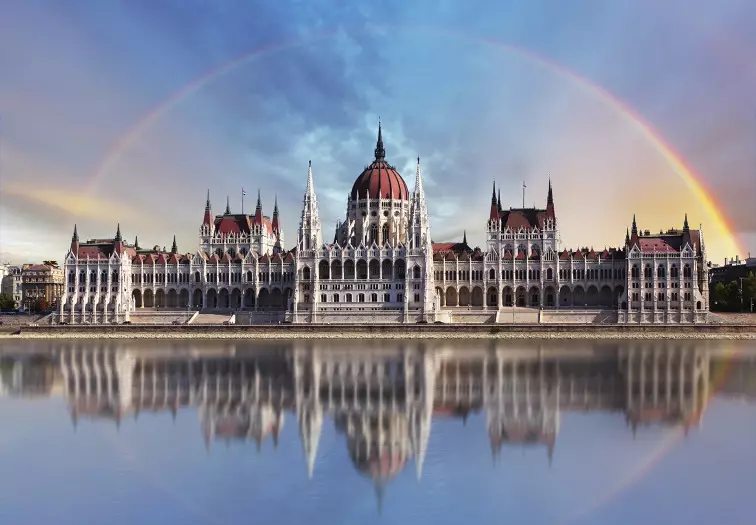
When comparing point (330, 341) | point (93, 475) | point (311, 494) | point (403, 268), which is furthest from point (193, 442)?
point (403, 268)

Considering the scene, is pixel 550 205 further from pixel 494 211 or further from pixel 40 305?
pixel 40 305

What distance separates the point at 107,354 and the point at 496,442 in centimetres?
5036

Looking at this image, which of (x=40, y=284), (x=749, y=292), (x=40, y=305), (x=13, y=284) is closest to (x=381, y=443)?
(x=749, y=292)

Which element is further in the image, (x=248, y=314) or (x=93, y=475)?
(x=248, y=314)

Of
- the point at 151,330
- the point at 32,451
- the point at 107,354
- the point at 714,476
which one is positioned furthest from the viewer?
the point at 151,330

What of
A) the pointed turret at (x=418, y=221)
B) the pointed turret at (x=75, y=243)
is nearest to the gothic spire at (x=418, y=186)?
the pointed turret at (x=418, y=221)

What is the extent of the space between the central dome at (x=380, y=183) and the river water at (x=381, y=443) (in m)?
61.5

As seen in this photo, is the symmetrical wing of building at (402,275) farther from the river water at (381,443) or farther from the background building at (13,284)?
the background building at (13,284)

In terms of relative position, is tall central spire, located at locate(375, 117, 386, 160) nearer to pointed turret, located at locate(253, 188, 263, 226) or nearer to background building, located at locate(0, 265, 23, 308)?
pointed turret, located at locate(253, 188, 263, 226)

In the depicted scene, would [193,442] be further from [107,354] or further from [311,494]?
[107,354]

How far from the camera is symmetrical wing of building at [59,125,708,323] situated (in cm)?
10406

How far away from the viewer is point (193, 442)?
3625 cm

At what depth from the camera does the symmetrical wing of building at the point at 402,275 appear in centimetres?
10406

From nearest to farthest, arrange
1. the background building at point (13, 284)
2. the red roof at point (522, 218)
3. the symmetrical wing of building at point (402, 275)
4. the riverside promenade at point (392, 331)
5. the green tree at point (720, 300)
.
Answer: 1. the riverside promenade at point (392, 331)
2. the symmetrical wing of building at point (402, 275)
3. the green tree at point (720, 300)
4. the red roof at point (522, 218)
5. the background building at point (13, 284)
